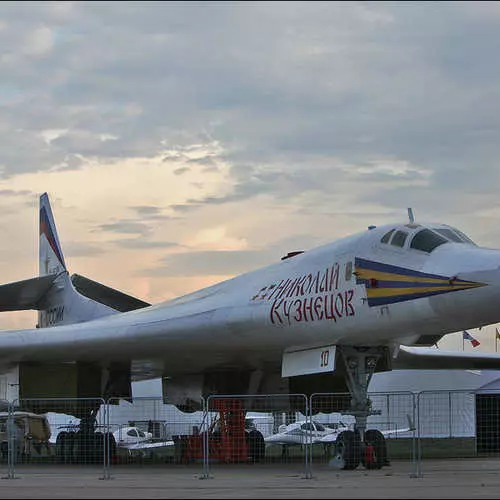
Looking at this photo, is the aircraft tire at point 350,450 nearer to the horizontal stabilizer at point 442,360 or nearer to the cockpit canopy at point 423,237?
the cockpit canopy at point 423,237

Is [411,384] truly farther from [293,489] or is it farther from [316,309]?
[293,489]

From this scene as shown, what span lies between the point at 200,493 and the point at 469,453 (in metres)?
10.8

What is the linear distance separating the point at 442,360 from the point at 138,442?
695cm

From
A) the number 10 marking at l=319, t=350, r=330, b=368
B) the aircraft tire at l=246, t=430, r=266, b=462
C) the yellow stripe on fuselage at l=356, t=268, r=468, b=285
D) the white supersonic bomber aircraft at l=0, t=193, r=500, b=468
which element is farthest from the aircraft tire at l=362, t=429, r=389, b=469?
the aircraft tire at l=246, t=430, r=266, b=462

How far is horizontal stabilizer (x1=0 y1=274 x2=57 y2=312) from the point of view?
2136 centimetres

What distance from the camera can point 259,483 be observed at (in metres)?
11.7

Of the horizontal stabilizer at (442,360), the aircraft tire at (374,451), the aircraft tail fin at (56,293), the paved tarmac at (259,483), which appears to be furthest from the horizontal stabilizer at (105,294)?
the aircraft tire at (374,451)

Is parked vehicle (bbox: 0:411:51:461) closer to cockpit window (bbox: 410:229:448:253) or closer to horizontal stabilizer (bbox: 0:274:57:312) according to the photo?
horizontal stabilizer (bbox: 0:274:57:312)

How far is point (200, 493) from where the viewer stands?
10180 millimetres

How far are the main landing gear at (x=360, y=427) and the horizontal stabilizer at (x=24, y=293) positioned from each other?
8.92 meters

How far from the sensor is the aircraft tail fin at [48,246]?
2456 cm

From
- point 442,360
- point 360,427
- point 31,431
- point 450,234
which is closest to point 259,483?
point 360,427

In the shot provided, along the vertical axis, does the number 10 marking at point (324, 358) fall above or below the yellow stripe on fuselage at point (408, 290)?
below

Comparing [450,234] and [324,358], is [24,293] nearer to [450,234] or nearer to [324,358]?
[324,358]
